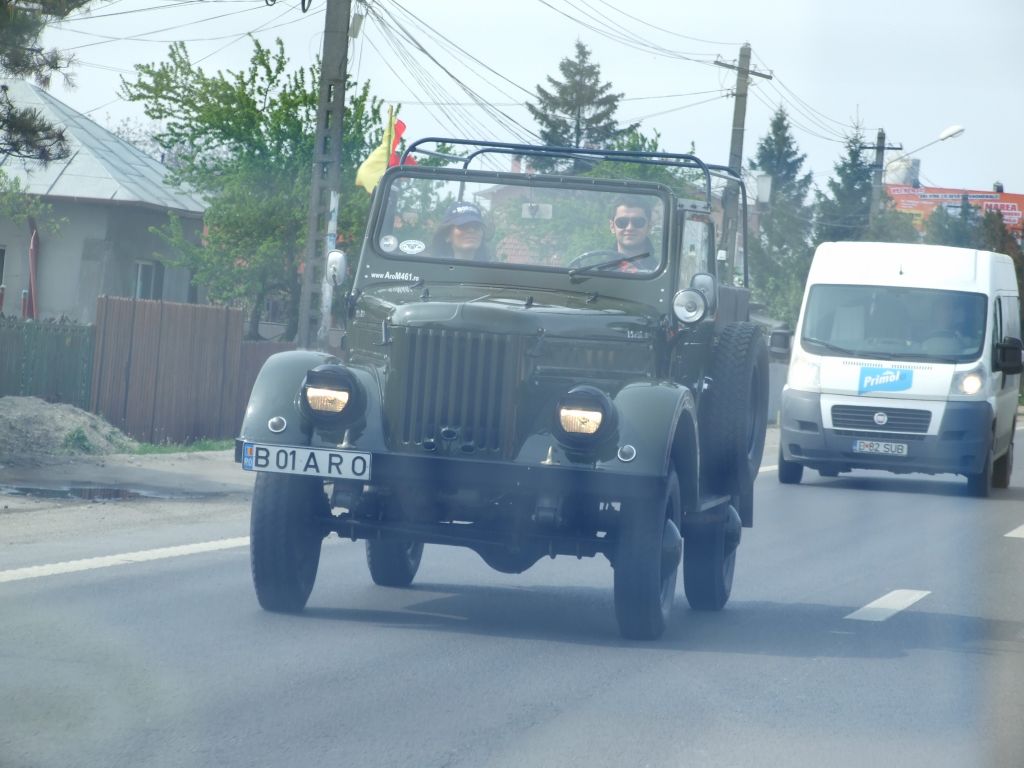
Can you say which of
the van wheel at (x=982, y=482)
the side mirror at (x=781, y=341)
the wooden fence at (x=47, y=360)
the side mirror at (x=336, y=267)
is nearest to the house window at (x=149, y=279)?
the wooden fence at (x=47, y=360)

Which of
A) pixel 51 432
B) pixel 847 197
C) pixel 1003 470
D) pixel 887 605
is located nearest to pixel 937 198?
pixel 847 197

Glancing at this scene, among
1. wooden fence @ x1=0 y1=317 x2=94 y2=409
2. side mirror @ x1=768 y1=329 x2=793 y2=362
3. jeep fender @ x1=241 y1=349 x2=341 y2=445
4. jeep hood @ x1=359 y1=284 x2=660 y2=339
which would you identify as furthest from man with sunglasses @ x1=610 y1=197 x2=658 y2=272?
wooden fence @ x1=0 y1=317 x2=94 y2=409

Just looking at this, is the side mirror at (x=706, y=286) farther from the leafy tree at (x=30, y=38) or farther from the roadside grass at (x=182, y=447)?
the roadside grass at (x=182, y=447)

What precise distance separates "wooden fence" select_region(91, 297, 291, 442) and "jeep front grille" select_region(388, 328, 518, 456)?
11811 mm

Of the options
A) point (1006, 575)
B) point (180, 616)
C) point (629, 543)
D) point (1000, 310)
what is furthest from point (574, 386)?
point (1000, 310)

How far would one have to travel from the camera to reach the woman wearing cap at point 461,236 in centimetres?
861

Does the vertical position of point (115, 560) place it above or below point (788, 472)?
below

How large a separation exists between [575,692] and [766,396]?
312 centimetres

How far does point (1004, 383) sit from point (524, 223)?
39.0 ft

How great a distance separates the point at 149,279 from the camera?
112 feet

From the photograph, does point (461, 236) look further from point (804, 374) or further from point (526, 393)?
point (804, 374)

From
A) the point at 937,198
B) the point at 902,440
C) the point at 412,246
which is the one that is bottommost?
the point at 902,440

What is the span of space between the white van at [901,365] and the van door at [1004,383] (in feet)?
0.15

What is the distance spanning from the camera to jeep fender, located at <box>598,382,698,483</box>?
23.4ft
